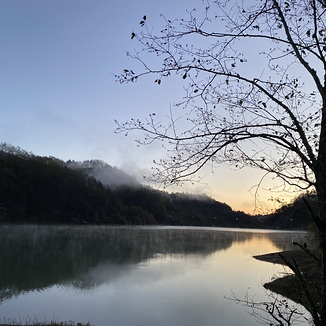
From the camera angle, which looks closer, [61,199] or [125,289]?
[125,289]

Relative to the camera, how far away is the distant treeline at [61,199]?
339ft

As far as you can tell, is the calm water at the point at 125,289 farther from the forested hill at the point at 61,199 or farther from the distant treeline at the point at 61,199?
the distant treeline at the point at 61,199

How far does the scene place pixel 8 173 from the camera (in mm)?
111438

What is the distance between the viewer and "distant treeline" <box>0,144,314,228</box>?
103 metres

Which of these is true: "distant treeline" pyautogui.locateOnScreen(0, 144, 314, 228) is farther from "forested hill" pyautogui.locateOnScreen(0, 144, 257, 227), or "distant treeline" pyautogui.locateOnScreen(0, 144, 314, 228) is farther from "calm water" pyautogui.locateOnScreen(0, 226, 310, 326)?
"calm water" pyautogui.locateOnScreen(0, 226, 310, 326)

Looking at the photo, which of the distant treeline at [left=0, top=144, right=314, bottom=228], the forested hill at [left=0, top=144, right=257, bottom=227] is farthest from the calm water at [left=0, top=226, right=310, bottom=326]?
the distant treeline at [left=0, top=144, right=314, bottom=228]

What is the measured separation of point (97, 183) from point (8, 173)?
37.1 meters

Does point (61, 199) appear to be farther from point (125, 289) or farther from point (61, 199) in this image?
point (125, 289)

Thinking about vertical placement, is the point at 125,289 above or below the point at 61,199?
below

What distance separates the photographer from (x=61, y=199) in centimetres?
11412

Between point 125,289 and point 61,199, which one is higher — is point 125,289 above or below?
below

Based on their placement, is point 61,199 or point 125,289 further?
point 61,199

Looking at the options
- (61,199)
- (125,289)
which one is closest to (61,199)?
(61,199)

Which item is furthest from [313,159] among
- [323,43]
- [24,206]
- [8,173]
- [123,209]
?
[123,209]
